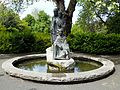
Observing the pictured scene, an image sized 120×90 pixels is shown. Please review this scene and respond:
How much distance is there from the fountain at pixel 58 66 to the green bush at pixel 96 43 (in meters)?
2.74

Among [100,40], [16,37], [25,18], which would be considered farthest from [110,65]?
[25,18]

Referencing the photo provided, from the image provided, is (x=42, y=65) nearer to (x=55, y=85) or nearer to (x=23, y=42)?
(x=55, y=85)

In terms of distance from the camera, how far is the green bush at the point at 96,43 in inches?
556

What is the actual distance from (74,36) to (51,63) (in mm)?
6313

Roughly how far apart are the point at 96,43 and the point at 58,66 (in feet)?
Answer: 19.2

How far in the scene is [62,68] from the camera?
899 cm

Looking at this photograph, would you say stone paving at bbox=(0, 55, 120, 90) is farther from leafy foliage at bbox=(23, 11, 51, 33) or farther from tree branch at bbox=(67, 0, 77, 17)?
leafy foliage at bbox=(23, 11, 51, 33)

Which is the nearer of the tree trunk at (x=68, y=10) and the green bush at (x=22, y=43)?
the green bush at (x=22, y=43)

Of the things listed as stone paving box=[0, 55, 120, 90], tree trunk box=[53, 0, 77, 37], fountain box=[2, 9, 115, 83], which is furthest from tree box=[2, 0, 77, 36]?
stone paving box=[0, 55, 120, 90]

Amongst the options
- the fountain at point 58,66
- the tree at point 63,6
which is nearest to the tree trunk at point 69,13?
the tree at point 63,6

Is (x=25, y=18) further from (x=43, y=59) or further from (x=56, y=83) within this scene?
(x=56, y=83)

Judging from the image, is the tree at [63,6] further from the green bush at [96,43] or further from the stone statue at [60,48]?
the stone statue at [60,48]

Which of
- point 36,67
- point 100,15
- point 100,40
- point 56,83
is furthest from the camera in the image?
point 100,15

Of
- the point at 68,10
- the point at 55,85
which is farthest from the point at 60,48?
the point at 68,10
